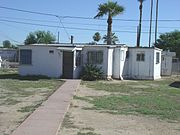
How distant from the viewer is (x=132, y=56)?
3397 centimetres

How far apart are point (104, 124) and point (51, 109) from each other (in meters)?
2.52

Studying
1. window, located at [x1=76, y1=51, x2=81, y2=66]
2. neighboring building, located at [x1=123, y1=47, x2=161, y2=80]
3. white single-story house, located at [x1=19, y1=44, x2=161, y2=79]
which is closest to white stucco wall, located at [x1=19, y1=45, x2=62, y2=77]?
white single-story house, located at [x1=19, y1=44, x2=161, y2=79]

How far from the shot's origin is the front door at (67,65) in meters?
30.9

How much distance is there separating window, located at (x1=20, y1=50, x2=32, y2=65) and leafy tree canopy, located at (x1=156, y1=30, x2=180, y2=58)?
3698cm

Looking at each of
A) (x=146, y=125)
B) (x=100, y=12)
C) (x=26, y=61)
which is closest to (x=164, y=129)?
(x=146, y=125)

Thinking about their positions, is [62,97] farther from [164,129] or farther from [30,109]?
[164,129]

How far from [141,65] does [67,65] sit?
6.51m

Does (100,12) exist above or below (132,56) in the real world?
above

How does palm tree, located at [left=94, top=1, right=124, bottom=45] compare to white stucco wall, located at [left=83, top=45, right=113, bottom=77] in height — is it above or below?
above

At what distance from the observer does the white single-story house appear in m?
31.1

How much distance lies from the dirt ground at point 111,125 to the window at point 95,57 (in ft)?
58.8

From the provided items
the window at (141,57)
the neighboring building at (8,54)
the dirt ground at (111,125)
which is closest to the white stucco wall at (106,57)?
the window at (141,57)

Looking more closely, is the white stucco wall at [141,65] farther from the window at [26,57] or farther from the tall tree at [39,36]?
the tall tree at [39,36]

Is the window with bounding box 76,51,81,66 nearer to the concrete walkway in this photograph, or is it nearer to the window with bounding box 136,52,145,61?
the window with bounding box 136,52,145,61
